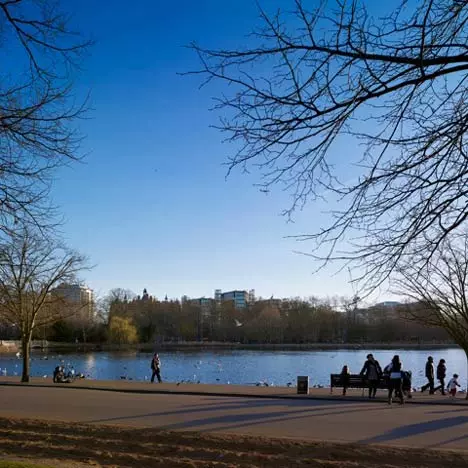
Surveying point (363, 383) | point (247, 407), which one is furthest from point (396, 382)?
point (247, 407)

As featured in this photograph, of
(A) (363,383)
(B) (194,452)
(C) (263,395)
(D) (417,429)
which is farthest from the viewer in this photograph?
(A) (363,383)

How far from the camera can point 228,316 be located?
486 ft

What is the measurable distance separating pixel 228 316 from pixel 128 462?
140 m

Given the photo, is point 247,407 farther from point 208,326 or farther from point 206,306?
point 206,306

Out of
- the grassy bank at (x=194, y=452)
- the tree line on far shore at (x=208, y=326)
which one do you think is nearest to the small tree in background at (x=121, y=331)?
the tree line on far shore at (x=208, y=326)

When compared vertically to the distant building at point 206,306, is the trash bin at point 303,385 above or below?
below

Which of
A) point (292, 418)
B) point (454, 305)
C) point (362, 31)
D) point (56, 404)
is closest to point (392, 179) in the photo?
point (362, 31)

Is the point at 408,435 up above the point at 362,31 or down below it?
below

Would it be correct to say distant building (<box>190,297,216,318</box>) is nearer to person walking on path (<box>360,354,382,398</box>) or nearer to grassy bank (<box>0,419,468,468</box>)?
person walking on path (<box>360,354,382,398</box>)

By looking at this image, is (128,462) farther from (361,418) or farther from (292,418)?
(361,418)

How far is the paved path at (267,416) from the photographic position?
1226 centimetres

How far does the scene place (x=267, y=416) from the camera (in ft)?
49.1

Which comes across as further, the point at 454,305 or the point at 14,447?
the point at 454,305

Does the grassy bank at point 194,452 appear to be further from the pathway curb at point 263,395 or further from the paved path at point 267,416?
the pathway curb at point 263,395
